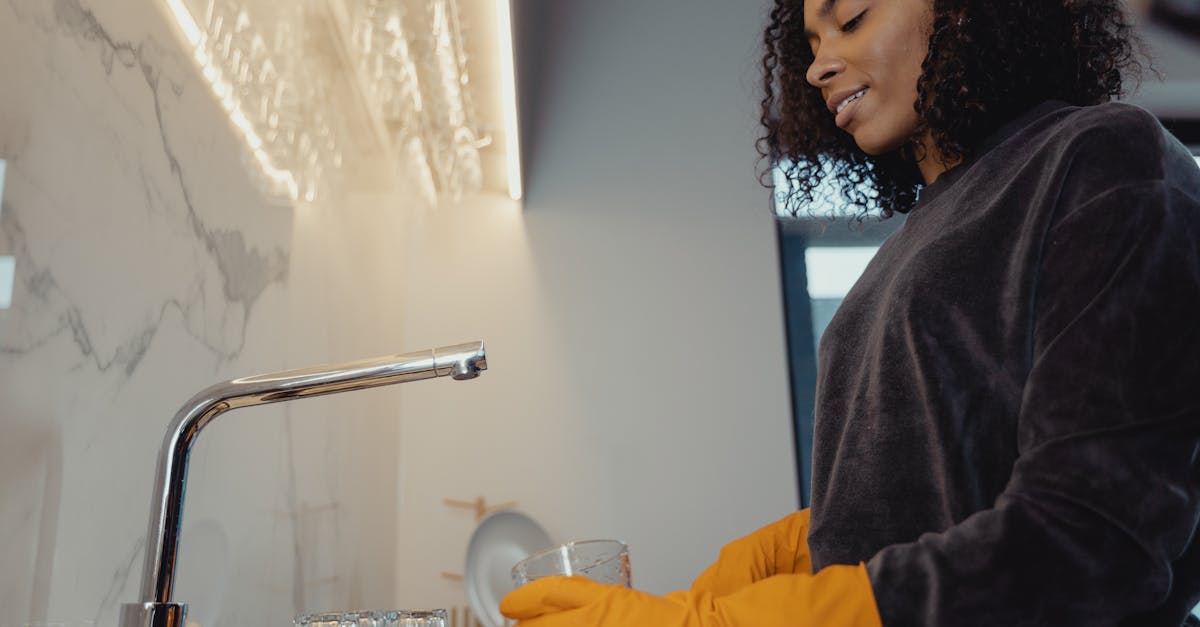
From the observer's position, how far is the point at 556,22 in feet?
10.1

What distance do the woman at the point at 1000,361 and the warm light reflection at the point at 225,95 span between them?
2.32 ft

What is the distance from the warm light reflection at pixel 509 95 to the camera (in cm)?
169

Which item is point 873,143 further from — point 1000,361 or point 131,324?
point 131,324

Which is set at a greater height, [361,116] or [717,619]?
[361,116]

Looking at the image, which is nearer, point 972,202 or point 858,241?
point 972,202

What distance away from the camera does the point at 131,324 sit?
33.6 inches

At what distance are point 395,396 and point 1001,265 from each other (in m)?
2.07

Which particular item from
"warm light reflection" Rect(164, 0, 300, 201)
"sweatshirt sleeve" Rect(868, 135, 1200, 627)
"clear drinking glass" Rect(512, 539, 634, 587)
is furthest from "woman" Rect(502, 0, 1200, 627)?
"warm light reflection" Rect(164, 0, 300, 201)

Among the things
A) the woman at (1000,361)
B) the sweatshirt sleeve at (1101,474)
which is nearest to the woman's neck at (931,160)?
the woman at (1000,361)

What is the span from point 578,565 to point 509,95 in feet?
4.42

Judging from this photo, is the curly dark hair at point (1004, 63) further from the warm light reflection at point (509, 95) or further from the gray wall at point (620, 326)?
the gray wall at point (620, 326)

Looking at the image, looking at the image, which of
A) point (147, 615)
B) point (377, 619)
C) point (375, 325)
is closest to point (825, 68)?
point (377, 619)

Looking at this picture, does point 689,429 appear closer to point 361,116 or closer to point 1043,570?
point 361,116

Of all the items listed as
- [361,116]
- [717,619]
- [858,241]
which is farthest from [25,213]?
[858,241]
